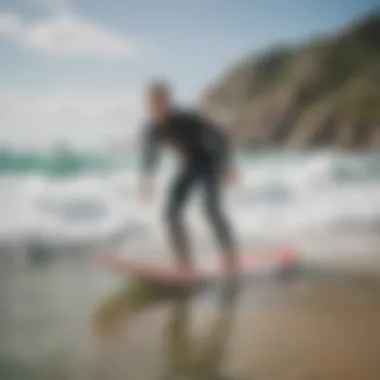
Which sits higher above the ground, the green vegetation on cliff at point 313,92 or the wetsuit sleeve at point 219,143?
the green vegetation on cliff at point 313,92

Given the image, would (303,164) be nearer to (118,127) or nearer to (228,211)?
(228,211)

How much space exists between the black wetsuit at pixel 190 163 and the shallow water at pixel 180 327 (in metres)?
0.12

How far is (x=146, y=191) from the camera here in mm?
1445

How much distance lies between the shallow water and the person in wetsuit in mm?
105

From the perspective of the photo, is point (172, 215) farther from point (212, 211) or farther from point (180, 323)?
point (180, 323)

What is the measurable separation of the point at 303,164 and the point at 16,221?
0.66 meters

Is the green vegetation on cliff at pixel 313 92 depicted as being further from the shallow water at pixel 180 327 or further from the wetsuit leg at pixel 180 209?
the shallow water at pixel 180 327

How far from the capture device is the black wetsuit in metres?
1.44

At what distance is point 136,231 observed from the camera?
4.70ft

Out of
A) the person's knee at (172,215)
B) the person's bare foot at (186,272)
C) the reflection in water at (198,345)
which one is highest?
the person's knee at (172,215)

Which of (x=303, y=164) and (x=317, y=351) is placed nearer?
(x=317, y=351)

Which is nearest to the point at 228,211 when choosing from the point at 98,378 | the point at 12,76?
the point at 98,378

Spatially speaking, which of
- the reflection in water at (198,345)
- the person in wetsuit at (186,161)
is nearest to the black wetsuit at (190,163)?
the person in wetsuit at (186,161)

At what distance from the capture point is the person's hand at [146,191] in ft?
4.74
